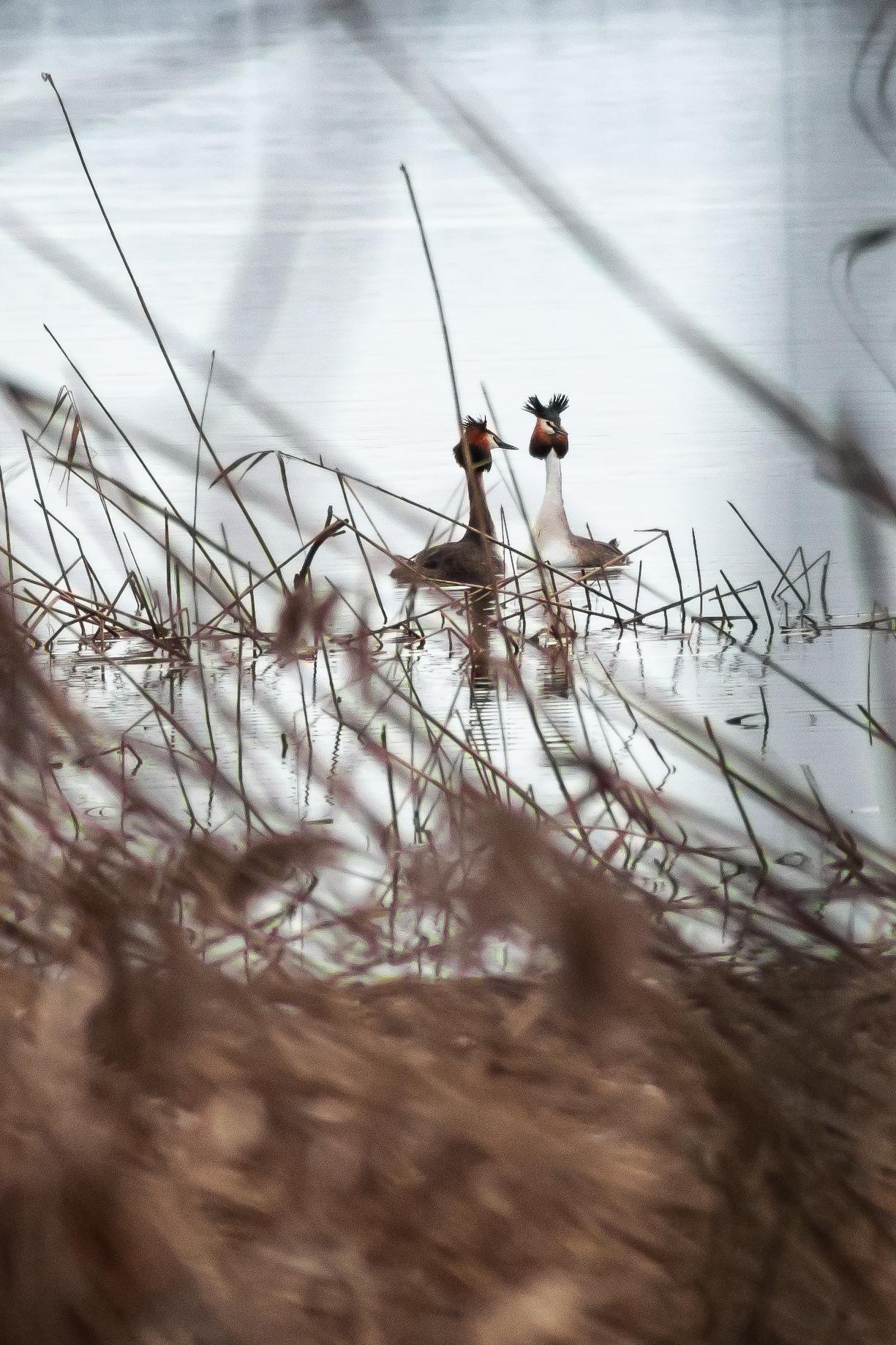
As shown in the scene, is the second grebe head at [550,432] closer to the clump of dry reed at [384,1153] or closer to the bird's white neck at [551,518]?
the bird's white neck at [551,518]

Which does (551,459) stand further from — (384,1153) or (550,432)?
(384,1153)

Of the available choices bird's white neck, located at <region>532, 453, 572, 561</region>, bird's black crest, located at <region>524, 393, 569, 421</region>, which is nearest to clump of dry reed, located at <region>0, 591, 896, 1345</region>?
bird's white neck, located at <region>532, 453, 572, 561</region>

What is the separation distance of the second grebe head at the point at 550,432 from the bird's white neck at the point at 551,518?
3 centimetres

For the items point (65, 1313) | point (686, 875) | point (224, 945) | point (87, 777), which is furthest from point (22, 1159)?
point (87, 777)

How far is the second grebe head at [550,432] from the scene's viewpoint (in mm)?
4574

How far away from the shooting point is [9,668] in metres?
0.32

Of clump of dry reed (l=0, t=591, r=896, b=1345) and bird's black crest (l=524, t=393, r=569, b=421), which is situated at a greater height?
bird's black crest (l=524, t=393, r=569, b=421)

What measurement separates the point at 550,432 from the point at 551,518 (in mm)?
572

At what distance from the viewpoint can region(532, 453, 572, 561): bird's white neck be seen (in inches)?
148

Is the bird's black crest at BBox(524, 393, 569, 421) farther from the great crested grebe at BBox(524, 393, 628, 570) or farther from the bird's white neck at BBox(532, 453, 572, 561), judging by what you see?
the bird's white neck at BBox(532, 453, 572, 561)

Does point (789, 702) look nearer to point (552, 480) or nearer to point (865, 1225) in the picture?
point (865, 1225)

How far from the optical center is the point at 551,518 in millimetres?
4281

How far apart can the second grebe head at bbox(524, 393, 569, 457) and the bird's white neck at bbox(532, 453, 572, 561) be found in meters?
0.03

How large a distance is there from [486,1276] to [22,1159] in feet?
0.33
